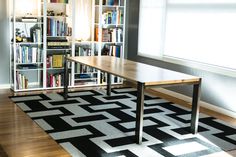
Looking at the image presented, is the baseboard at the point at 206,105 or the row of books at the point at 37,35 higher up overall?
the row of books at the point at 37,35

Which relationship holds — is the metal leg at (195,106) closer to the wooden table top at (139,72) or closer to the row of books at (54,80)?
the wooden table top at (139,72)

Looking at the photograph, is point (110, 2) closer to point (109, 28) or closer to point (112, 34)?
point (109, 28)

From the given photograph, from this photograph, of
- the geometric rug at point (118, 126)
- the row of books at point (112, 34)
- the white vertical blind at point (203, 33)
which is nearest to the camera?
the geometric rug at point (118, 126)

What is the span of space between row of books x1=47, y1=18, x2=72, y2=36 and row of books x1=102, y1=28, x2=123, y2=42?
0.71m

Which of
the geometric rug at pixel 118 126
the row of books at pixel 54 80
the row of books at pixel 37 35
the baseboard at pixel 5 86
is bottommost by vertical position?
the geometric rug at pixel 118 126

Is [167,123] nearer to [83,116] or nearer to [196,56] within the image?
[83,116]

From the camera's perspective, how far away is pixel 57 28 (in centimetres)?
606

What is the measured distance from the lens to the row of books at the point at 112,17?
6527 millimetres

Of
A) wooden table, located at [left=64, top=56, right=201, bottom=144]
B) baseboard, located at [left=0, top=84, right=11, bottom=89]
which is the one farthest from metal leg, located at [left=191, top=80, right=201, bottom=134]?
baseboard, located at [left=0, top=84, right=11, bottom=89]

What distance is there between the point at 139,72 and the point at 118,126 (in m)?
0.70

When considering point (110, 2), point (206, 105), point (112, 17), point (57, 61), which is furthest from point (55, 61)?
point (206, 105)

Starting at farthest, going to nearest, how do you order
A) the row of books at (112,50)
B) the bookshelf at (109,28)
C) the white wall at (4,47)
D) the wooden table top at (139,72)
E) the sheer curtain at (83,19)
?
the row of books at (112,50)
the bookshelf at (109,28)
the sheer curtain at (83,19)
the white wall at (4,47)
the wooden table top at (139,72)

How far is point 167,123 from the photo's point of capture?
4.46 m

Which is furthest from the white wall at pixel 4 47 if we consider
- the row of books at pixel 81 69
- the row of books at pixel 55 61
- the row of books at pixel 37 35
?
the row of books at pixel 81 69
